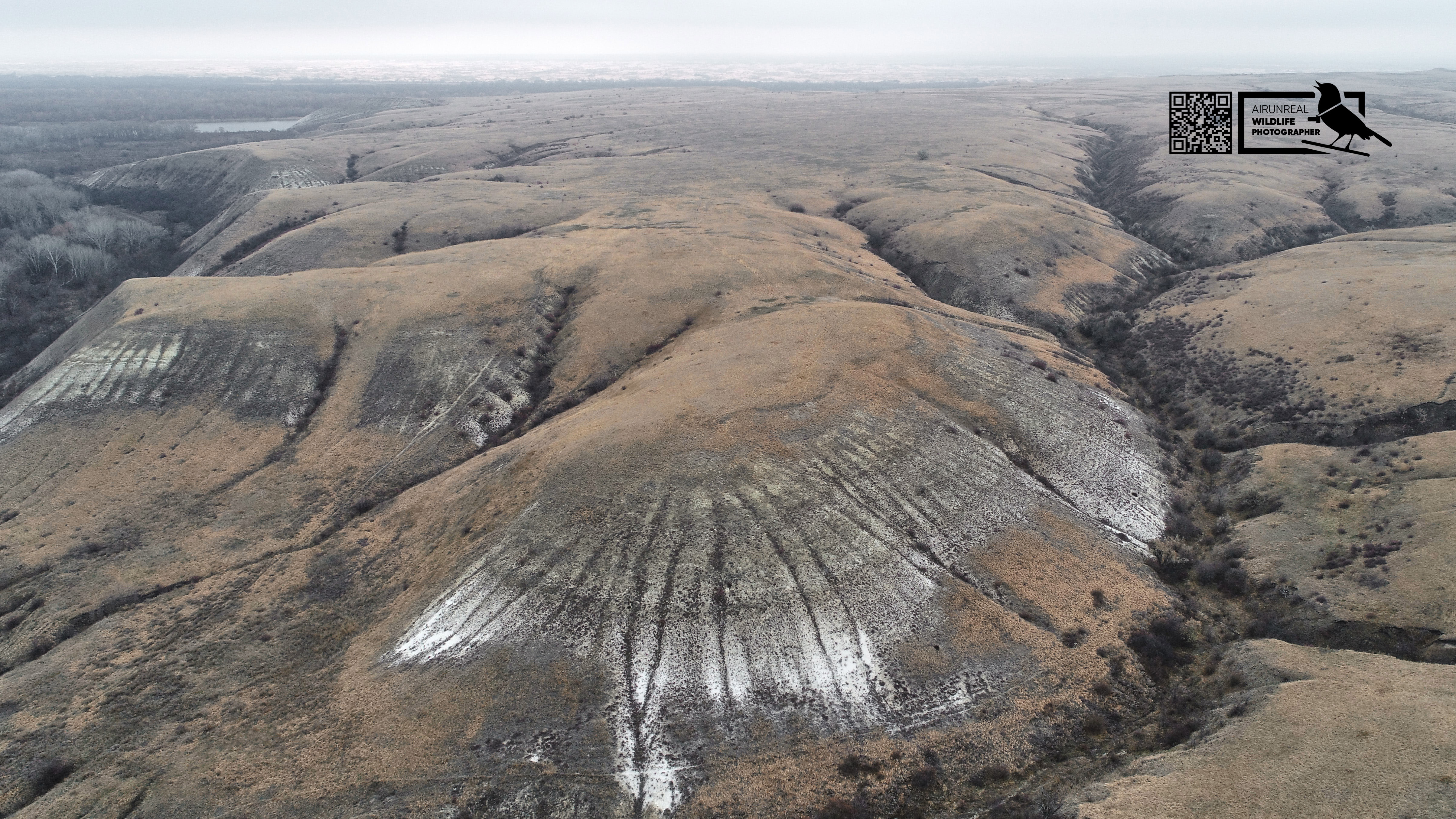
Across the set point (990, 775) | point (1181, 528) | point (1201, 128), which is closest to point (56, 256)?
point (990, 775)

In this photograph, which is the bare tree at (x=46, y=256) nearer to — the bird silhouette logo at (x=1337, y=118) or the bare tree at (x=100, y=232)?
the bare tree at (x=100, y=232)

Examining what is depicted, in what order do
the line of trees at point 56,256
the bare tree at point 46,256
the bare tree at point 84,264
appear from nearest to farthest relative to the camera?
the line of trees at point 56,256 → the bare tree at point 46,256 → the bare tree at point 84,264

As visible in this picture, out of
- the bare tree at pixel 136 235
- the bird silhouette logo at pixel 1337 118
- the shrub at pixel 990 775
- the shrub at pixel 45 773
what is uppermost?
the bird silhouette logo at pixel 1337 118

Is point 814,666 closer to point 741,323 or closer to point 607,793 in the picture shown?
point 607,793

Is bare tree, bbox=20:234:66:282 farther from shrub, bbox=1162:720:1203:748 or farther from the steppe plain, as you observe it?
shrub, bbox=1162:720:1203:748

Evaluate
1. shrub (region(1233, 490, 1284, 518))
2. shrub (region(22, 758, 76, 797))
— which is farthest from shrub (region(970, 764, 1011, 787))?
shrub (region(22, 758, 76, 797))

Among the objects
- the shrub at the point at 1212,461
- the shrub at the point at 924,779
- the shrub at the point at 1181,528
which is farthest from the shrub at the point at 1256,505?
the shrub at the point at 924,779

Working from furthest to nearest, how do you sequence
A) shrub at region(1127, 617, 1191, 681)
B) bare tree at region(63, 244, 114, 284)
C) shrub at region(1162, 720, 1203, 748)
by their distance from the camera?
bare tree at region(63, 244, 114, 284) → shrub at region(1127, 617, 1191, 681) → shrub at region(1162, 720, 1203, 748)
